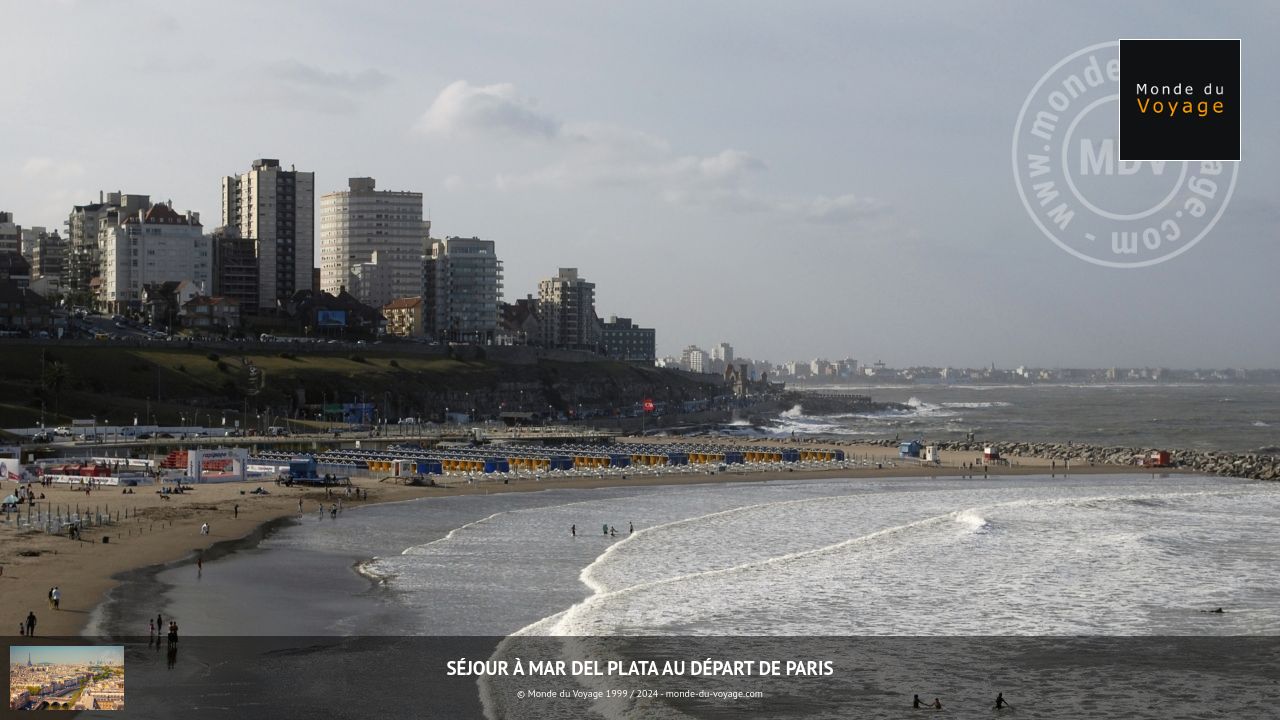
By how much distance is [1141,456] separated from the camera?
113 m

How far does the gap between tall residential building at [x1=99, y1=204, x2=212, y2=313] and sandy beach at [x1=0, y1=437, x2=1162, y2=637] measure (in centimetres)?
12000

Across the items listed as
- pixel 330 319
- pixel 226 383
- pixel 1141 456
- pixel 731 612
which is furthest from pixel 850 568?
pixel 330 319

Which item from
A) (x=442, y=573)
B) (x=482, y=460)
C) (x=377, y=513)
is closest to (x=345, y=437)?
(x=482, y=460)

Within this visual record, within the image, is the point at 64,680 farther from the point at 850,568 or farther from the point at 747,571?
the point at 850,568

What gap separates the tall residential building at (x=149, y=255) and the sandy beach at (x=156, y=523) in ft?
394

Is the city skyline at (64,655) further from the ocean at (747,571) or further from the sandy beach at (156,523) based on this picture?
the ocean at (747,571)

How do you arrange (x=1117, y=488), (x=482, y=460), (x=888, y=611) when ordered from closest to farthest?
(x=888, y=611) → (x=1117, y=488) → (x=482, y=460)

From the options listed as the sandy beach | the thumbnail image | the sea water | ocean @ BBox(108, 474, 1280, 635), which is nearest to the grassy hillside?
the sandy beach

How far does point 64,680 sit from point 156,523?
31.4 m

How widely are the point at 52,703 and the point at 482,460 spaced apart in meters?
68.4

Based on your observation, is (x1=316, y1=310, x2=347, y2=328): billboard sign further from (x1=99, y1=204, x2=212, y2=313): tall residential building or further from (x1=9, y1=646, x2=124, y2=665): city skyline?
(x1=9, y1=646, x2=124, y2=665): city skyline

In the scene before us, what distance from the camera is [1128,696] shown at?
98.9ft

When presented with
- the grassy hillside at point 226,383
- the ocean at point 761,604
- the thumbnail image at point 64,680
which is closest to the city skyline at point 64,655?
the thumbnail image at point 64,680

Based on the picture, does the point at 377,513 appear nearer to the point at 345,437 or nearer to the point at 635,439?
the point at 345,437
